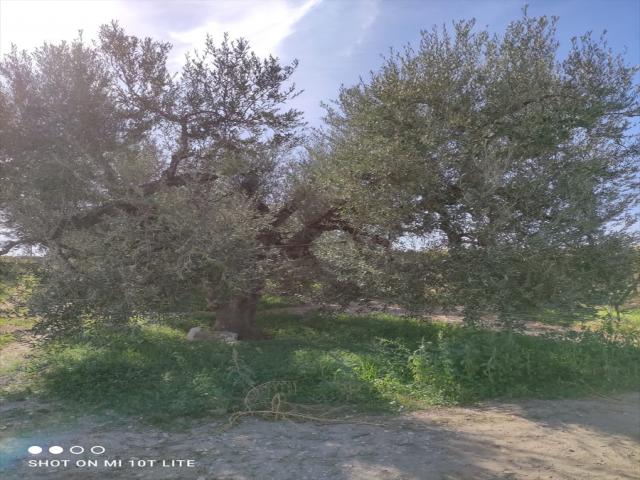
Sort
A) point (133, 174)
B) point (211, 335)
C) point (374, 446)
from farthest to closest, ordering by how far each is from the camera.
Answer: point (211, 335) → point (133, 174) → point (374, 446)

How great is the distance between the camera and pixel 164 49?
9.16 meters

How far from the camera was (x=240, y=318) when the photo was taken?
1141 cm

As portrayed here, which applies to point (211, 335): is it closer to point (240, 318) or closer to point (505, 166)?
point (240, 318)

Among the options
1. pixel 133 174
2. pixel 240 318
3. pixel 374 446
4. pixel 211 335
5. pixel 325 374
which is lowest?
pixel 374 446

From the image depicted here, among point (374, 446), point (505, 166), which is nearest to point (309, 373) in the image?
point (374, 446)

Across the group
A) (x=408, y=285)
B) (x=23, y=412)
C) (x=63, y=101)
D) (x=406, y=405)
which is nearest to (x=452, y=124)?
(x=408, y=285)

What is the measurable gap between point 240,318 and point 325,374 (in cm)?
482

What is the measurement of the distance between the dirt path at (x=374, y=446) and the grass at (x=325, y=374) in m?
0.48

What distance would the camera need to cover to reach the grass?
618 centimetres

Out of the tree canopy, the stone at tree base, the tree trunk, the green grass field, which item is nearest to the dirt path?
the green grass field

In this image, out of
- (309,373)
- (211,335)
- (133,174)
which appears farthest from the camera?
(211,335)

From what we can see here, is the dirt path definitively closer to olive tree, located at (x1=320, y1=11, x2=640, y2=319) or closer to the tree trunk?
olive tree, located at (x1=320, y1=11, x2=640, y2=319)

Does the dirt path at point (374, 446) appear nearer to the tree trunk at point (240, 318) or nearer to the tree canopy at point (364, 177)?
the tree canopy at point (364, 177)

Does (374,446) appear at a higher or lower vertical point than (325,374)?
lower
